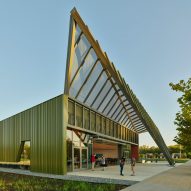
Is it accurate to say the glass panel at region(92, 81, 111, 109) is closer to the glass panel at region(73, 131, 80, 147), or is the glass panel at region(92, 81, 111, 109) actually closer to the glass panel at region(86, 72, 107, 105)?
the glass panel at region(86, 72, 107, 105)

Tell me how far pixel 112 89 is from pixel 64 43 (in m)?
9.07

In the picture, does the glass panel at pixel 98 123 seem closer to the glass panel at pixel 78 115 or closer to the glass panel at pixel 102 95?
the glass panel at pixel 102 95

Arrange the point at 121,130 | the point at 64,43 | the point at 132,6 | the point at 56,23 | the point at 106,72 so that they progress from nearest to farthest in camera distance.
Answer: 1. the point at 56,23
2. the point at 132,6
3. the point at 64,43
4. the point at 106,72
5. the point at 121,130

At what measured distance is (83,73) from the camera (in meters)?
22.4

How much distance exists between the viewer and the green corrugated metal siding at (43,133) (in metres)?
20.9

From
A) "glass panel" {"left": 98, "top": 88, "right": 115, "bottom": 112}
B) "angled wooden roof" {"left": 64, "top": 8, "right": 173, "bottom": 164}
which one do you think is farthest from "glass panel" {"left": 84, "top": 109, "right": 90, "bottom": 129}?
"glass panel" {"left": 98, "top": 88, "right": 115, "bottom": 112}

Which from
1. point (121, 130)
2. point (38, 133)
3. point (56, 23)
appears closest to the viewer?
point (56, 23)

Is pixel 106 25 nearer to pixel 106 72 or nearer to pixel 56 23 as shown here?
pixel 56 23

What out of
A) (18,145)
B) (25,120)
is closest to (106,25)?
(25,120)

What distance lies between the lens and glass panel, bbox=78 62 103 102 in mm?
23500

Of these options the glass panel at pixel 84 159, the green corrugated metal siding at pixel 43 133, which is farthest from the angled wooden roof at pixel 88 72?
the glass panel at pixel 84 159

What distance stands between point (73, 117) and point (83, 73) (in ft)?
11.1

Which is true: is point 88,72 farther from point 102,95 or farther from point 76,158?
point 76,158

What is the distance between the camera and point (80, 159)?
23516 millimetres
